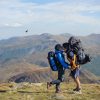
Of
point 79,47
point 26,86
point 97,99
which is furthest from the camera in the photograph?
point 26,86

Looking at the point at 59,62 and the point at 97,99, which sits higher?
the point at 59,62

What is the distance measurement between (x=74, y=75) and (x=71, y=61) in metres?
1.00

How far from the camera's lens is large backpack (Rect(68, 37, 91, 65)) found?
1944 cm

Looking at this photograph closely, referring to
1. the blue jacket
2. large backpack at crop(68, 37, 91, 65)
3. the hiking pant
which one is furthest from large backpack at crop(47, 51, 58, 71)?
large backpack at crop(68, 37, 91, 65)

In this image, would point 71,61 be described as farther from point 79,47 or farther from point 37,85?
point 37,85

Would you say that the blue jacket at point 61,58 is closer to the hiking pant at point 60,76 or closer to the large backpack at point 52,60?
the large backpack at point 52,60

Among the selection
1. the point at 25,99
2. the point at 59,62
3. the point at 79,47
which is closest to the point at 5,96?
the point at 25,99

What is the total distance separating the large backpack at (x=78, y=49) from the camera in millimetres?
19438

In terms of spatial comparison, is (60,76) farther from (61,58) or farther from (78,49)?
(78,49)

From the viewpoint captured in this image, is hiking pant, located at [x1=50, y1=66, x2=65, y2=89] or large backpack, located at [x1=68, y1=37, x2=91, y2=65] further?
hiking pant, located at [x1=50, y1=66, x2=65, y2=89]

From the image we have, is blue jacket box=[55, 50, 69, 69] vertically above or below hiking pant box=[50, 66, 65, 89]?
above

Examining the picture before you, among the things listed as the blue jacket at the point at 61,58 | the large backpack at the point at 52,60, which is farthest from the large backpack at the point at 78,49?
the large backpack at the point at 52,60

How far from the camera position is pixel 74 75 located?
20109 millimetres

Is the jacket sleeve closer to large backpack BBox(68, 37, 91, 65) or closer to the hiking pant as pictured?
the hiking pant
